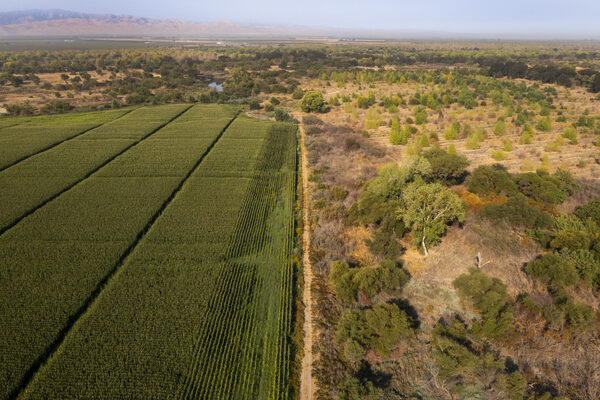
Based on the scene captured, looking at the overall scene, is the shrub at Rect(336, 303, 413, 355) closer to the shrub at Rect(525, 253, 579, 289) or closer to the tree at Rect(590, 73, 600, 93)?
the shrub at Rect(525, 253, 579, 289)

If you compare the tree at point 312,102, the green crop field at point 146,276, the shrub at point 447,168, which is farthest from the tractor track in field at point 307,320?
the tree at point 312,102

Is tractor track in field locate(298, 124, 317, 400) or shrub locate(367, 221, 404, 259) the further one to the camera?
shrub locate(367, 221, 404, 259)

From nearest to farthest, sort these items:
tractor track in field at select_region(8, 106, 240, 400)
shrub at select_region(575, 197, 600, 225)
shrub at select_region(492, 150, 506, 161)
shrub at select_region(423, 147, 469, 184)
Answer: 1. tractor track in field at select_region(8, 106, 240, 400)
2. shrub at select_region(575, 197, 600, 225)
3. shrub at select_region(423, 147, 469, 184)
4. shrub at select_region(492, 150, 506, 161)

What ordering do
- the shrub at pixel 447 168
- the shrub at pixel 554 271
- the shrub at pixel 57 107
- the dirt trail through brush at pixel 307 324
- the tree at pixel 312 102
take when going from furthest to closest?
1. the shrub at pixel 57 107
2. the tree at pixel 312 102
3. the shrub at pixel 447 168
4. the shrub at pixel 554 271
5. the dirt trail through brush at pixel 307 324

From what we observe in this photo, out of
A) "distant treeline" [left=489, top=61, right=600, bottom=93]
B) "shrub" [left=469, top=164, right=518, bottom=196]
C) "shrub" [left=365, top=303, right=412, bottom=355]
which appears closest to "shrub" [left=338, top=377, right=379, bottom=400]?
"shrub" [left=365, top=303, right=412, bottom=355]

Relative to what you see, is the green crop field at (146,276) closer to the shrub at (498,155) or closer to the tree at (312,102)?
the shrub at (498,155)

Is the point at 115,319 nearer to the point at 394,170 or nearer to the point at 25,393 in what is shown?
the point at 25,393

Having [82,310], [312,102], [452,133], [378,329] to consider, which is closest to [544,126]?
[452,133]
